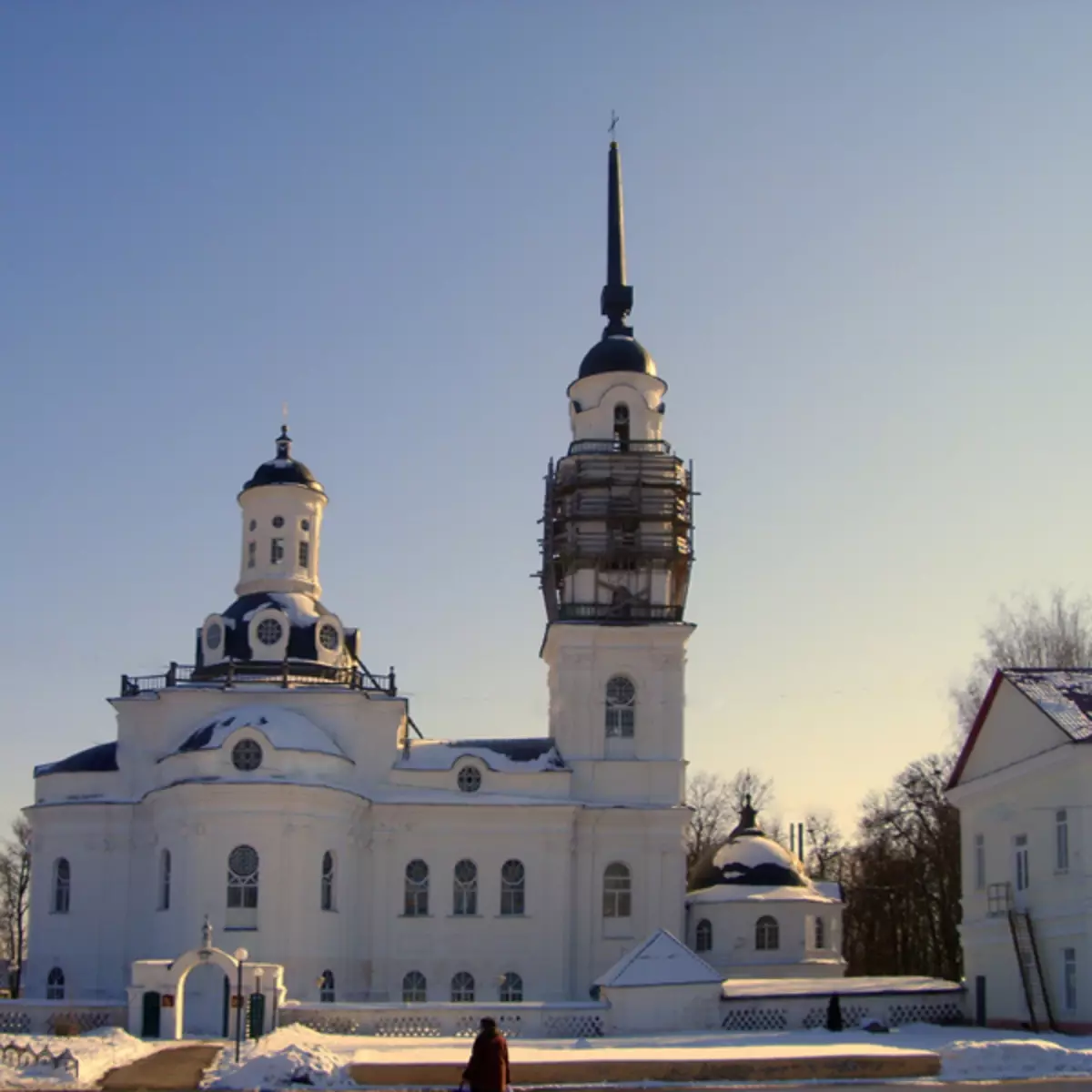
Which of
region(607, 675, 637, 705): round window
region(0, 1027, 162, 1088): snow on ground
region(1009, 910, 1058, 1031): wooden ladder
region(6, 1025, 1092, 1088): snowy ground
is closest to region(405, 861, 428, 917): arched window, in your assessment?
region(607, 675, 637, 705): round window

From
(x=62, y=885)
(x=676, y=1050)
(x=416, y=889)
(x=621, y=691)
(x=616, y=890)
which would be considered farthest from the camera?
(x=621, y=691)

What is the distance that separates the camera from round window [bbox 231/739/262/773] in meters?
47.8

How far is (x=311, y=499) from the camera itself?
56.8 metres

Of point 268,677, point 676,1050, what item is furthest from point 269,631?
point 676,1050

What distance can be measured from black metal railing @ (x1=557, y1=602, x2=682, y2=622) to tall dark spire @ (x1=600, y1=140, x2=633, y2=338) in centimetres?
1048

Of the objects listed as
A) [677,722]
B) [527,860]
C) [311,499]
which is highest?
[311,499]

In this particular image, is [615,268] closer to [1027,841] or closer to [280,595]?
[280,595]

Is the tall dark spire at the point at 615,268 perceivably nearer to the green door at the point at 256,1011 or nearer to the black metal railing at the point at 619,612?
the black metal railing at the point at 619,612

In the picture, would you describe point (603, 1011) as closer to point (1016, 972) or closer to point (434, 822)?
point (1016, 972)

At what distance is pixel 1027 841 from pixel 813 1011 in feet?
22.1

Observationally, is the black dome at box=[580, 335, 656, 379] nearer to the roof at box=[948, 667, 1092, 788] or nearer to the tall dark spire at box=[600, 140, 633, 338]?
the tall dark spire at box=[600, 140, 633, 338]

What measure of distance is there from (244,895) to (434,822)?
7000 millimetres

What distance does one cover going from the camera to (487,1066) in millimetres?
19906

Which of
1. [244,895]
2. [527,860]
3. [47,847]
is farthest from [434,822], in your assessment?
[47,847]
